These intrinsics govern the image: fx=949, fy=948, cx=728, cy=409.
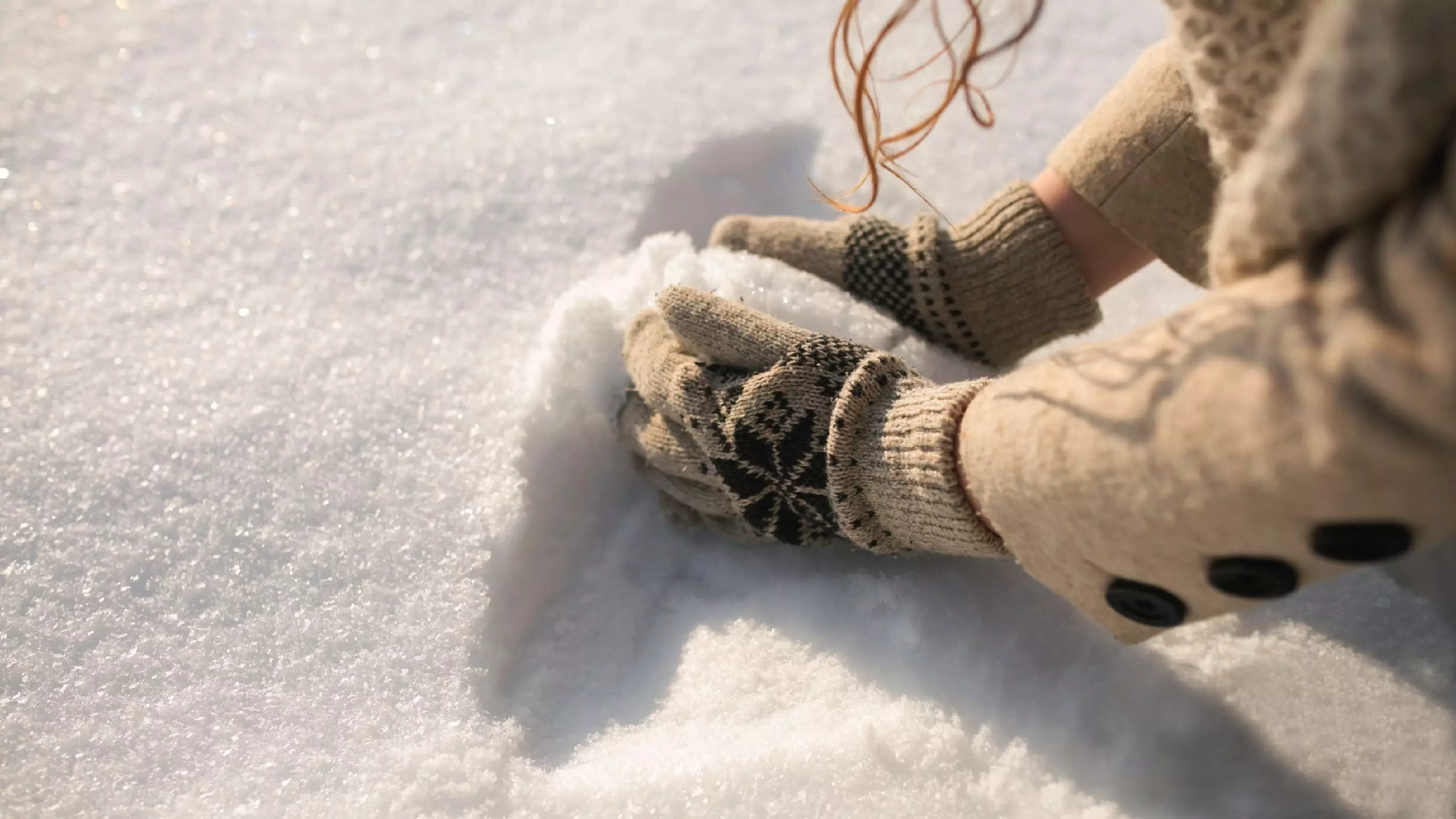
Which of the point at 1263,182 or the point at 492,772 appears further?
the point at 492,772

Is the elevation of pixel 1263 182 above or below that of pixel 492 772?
above

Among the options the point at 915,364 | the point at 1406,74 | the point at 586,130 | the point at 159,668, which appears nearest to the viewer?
the point at 1406,74

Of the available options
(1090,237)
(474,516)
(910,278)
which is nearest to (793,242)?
(910,278)

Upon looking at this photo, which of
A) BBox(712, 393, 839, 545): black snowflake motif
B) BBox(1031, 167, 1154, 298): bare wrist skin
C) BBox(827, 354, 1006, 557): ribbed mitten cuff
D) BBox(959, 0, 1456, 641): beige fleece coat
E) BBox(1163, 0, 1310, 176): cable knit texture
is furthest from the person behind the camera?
BBox(1031, 167, 1154, 298): bare wrist skin

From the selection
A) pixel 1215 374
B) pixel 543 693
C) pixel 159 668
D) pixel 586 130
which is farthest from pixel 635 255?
pixel 1215 374

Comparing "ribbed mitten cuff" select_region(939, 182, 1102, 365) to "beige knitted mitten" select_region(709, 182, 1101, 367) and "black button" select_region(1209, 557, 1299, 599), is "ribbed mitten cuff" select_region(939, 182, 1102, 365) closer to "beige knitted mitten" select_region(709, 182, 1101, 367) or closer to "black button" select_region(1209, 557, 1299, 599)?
"beige knitted mitten" select_region(709, 182, 1101, 367)

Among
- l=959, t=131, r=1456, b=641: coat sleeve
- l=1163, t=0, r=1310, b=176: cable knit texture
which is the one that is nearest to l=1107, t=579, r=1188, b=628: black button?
l=959, t=131, r=1456, b=641: coat sleeve

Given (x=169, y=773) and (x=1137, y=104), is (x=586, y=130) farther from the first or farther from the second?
(x=169, y=773)
